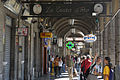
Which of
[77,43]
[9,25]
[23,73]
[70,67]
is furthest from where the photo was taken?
[77,43]

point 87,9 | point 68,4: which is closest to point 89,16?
point 87,9

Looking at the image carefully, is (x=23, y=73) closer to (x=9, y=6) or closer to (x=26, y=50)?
(x=26, y=50)

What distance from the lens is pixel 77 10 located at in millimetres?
11773

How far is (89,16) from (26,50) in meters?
4.26

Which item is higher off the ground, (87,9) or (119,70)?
(87,9)

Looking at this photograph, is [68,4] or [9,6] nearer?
[9,6]

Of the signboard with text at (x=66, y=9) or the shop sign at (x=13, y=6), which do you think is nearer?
the shop sign at (x=13, y=6)

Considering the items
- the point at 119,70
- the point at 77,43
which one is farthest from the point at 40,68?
the point at 77,43

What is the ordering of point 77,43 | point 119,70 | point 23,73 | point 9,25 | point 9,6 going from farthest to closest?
point 77,43 → point 23,73 → point 9,25 → point 9,6 → point 119,70

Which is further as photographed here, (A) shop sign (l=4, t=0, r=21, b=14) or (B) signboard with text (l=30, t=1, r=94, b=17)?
(B) signboard with text (l=30, t=1, r=94, b=17)

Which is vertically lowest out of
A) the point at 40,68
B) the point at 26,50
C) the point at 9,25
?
the point at 40,68

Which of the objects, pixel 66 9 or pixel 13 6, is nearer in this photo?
pixel 13 6

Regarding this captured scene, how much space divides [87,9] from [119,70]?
3.60 metres

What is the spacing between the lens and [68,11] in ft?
38.7
